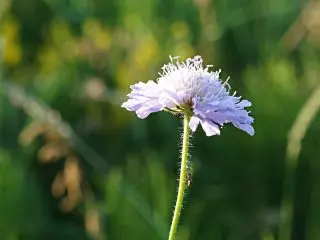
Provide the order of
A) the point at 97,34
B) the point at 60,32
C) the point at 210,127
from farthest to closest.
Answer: the point at 60,32, the point at 97,34, the point at 210,127

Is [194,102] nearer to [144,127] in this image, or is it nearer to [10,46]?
[144,127]

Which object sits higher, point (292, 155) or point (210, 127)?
point (292, 155)

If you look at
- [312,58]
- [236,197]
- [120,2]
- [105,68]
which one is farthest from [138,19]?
[236,197]

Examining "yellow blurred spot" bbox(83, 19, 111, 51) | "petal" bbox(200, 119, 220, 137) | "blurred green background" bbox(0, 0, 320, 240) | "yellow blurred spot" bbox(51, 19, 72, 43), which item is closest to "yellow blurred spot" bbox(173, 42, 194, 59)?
"blurred green background" bbox(0, 0, 320, 240)

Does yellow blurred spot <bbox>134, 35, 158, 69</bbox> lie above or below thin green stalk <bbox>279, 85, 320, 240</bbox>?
above

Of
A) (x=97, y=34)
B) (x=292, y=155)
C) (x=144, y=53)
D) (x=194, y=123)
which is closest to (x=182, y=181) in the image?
(x=194, y=123)

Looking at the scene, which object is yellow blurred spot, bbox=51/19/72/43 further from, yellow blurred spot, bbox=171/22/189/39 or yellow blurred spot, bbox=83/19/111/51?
yellow blurred spot, bbox=171/22/189/39

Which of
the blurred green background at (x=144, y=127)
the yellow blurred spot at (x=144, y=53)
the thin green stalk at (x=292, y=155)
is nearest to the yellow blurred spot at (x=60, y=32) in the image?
the blurred green background at (x=144, y=127)
